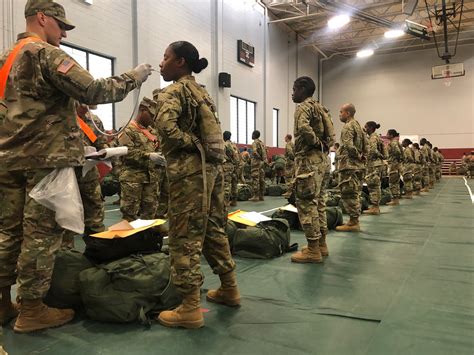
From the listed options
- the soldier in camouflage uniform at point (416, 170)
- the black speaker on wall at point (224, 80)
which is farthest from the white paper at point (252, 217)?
the black speaker on wall at point (224, 80)

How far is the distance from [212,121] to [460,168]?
76.0 feet

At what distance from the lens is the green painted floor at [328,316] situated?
2.10 metres

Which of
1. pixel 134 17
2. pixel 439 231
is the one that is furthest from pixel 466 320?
pixel 134 17

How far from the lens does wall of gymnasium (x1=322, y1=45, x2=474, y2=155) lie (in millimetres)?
21531

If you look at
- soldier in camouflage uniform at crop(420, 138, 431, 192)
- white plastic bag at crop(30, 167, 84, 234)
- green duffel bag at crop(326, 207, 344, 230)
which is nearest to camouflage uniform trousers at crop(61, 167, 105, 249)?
white plastic bag at crop(30, 167, 84, 234)

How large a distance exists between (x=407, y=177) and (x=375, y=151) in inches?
118

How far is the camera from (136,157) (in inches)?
173

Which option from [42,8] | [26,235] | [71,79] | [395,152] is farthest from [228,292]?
[395,152]

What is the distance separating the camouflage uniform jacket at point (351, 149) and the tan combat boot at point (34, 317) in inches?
178

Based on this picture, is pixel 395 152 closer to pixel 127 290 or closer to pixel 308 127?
pixel 308 127

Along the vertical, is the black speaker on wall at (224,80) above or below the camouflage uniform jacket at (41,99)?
above

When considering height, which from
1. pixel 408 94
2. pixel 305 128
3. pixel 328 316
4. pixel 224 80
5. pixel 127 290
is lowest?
pixel 328 316

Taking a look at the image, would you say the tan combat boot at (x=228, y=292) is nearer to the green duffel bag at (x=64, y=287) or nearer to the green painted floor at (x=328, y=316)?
the green painted floor at (x=328, y=316)

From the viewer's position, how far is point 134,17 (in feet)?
33.9
